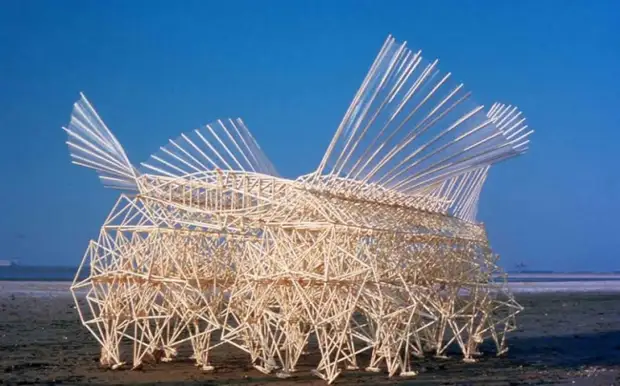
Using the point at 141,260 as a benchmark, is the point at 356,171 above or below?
above

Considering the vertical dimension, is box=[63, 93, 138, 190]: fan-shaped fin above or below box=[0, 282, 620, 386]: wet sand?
above

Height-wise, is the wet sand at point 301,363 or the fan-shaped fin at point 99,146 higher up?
the fan-shaped fin at point 99,146

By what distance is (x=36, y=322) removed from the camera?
45750 millimetres

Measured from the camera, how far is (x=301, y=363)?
3116 cm

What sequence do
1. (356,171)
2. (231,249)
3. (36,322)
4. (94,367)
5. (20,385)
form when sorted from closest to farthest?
1. (20,385)
2. (356,171)
3. (94,367)
4. (231,249)
5. (36,322)

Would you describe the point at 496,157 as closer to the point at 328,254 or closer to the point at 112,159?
the point at 328,254

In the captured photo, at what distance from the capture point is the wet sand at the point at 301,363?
89.0 ft

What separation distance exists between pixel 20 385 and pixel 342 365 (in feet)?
35.5

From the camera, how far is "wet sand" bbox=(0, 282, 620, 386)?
27141mm

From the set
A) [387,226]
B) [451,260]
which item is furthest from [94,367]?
[451,260]

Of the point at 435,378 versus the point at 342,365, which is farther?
the point at 342,365

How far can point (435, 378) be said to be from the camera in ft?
92.6

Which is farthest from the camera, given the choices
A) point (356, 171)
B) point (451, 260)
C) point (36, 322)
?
point (36, 322)

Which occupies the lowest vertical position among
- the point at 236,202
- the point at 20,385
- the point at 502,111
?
the point at 20,385
